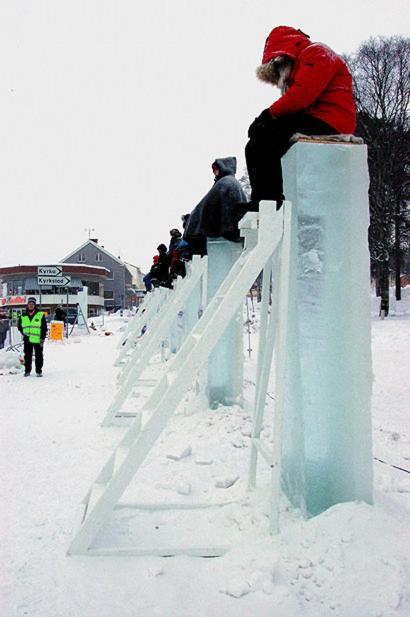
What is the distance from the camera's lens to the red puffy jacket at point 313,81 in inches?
→ 95.4

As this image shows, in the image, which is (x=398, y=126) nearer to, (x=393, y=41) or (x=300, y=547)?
(x=393, y=41)

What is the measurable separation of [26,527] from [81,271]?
147 ft

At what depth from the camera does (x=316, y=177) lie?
2443mm

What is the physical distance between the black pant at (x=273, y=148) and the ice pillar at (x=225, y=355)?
2.63m

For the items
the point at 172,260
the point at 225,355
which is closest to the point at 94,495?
the point at 225,355

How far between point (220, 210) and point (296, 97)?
283 cm

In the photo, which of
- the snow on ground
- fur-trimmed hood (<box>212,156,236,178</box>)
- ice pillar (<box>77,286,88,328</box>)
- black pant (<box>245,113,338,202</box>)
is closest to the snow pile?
the snow on ground

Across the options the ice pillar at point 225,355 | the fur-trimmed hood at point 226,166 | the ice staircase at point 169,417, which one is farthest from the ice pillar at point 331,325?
the fur-trimmed hood at point 226,166

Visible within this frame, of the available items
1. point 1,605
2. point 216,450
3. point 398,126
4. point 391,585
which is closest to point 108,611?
point 1,605

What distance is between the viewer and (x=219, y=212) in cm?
528

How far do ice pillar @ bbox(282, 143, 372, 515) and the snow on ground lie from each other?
0.22 meters

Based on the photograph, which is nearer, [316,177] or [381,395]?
[316,177]

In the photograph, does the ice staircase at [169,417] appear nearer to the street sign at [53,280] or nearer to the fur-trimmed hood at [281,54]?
the fur-trimmed hood at [281,54]

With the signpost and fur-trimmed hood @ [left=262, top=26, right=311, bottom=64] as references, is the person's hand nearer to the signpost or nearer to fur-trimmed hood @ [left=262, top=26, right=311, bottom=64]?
fur-trimmed hood @ [left=262, top=26, right=311, bottom=64]
